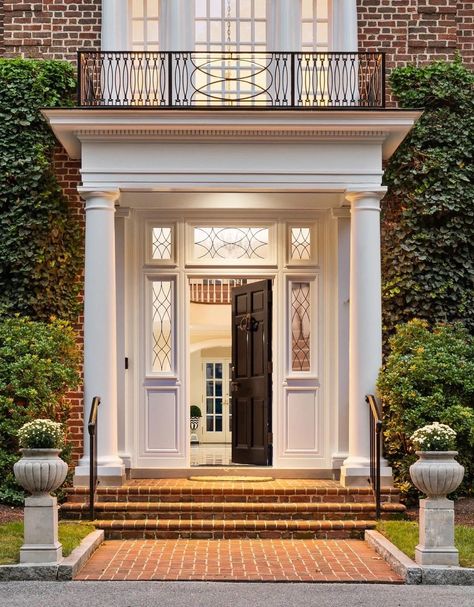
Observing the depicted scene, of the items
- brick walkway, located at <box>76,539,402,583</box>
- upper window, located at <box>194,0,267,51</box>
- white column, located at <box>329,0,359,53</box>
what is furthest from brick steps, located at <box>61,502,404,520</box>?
upper window, located at <box>194,0,267,51</box>

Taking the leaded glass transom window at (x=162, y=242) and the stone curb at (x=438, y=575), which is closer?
the stone curb at (x=438, y=575)

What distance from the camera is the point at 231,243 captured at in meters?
14.0

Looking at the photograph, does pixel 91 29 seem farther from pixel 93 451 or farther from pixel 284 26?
pixel 93 451

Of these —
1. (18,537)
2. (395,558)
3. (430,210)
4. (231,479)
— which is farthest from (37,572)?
(430,210)

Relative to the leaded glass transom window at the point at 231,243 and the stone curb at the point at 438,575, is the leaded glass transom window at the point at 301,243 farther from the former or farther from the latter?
the stone curb at the point at 438,575

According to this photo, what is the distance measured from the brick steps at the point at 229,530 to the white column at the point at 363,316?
3.81ft

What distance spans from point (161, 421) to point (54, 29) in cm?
528

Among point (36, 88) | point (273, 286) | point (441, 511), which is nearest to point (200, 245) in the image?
point (273, 286)

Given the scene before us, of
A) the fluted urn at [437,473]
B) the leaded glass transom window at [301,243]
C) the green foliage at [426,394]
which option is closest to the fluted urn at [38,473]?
the fluted urn at [437,473]

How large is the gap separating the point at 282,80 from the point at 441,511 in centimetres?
647

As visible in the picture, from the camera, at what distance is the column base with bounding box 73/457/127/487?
1216 cm

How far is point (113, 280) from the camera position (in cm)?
1268

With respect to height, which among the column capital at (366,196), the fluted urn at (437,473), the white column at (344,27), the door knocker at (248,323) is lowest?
the fluted urn at (437,473)

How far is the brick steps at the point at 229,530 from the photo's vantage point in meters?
11.3
